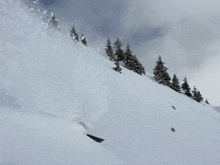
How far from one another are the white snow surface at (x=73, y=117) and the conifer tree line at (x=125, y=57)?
23.4 metres

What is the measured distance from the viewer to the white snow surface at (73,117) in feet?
12.3

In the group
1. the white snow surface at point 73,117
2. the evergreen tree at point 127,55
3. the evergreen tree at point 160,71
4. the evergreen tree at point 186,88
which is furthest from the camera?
the evergreen tree at point 186,88

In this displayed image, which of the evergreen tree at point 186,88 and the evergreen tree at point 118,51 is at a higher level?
the evergreen tree at point 118,51

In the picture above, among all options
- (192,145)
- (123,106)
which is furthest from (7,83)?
(192,145)

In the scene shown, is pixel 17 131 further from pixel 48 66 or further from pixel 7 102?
pixel 48 66

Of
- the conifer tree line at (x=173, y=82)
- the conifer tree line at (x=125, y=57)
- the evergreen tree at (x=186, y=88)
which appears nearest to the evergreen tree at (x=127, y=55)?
the conifer tree line at (x=125, y=57)

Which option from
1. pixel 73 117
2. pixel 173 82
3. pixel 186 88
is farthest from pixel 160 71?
pixel 73 117

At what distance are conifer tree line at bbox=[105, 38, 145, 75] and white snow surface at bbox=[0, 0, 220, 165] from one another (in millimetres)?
23446

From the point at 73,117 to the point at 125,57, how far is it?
105 ft

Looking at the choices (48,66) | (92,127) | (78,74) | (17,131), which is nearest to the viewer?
(17,131)

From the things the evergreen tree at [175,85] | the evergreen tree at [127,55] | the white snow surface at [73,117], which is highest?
the evergreen tree at [127,55]

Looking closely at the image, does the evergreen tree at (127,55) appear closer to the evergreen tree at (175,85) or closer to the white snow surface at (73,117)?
the evergreen tree at (175,85)

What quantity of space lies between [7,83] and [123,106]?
7.89m

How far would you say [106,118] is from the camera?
8.43 m
